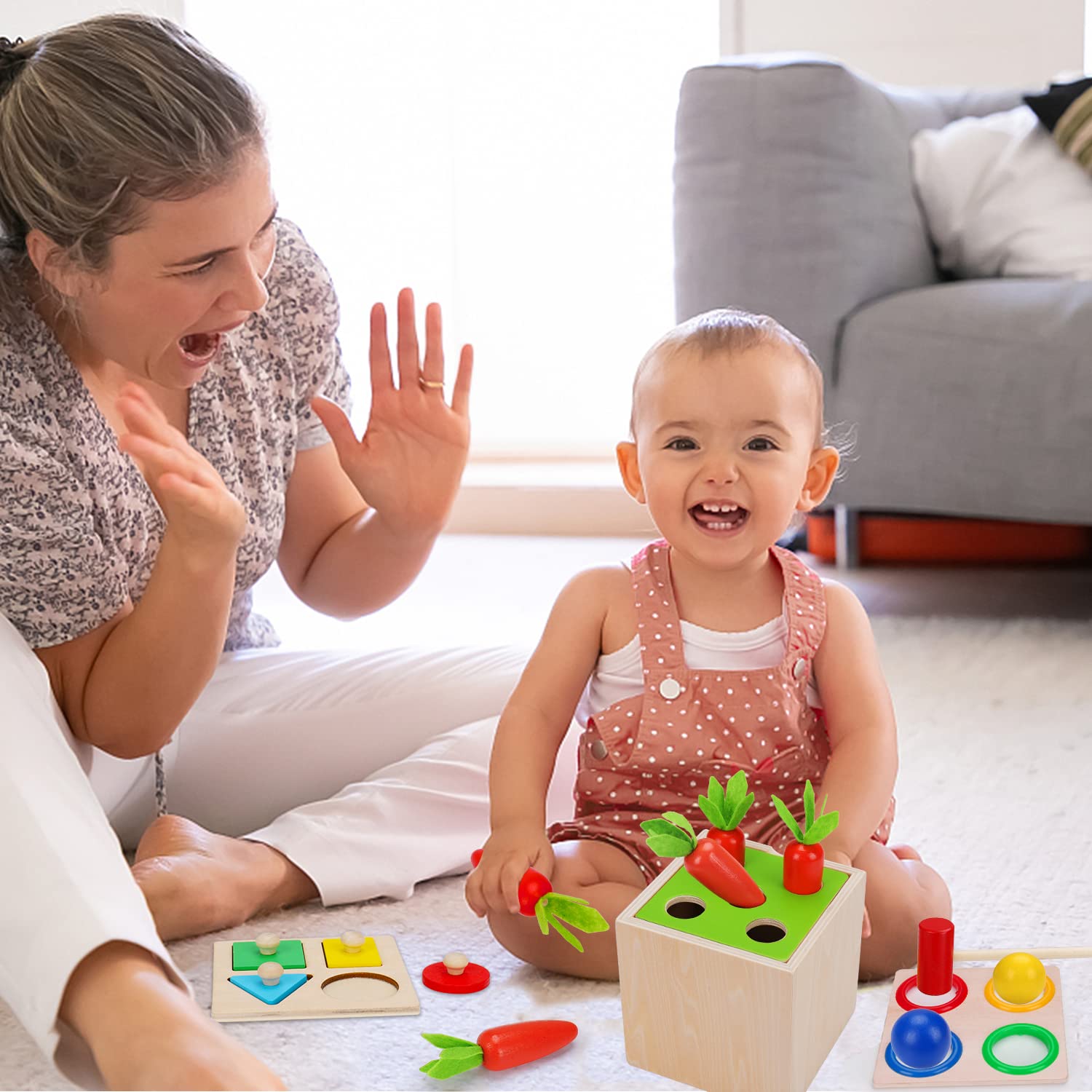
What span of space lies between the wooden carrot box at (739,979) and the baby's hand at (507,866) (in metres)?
0.16

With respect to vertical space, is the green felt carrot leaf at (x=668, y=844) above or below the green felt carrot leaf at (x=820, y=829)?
below

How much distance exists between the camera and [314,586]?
1437 millimetres

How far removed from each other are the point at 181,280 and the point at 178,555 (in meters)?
0.20

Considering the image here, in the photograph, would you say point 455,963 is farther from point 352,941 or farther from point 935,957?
point 935,957

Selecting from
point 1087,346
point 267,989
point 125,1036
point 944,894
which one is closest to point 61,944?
point 125,1036

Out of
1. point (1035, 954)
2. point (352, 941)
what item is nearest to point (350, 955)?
point (352, 941)

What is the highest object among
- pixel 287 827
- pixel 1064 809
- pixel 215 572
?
pixel 215 572

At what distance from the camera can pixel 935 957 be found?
3.03 feet

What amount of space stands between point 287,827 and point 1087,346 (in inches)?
48.1

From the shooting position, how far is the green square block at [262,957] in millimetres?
1059

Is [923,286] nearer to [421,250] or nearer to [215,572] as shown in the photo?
[421,250]

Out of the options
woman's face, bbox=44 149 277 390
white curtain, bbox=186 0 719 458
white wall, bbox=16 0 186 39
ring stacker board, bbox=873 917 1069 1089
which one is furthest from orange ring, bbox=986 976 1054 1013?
white wall, bbox=16 0 186 39

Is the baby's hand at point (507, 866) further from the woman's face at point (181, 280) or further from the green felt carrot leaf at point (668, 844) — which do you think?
the woman's face at point (181, 280)

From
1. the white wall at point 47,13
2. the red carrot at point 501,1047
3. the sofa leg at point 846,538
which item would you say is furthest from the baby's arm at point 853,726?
the white wall at point 47,13
